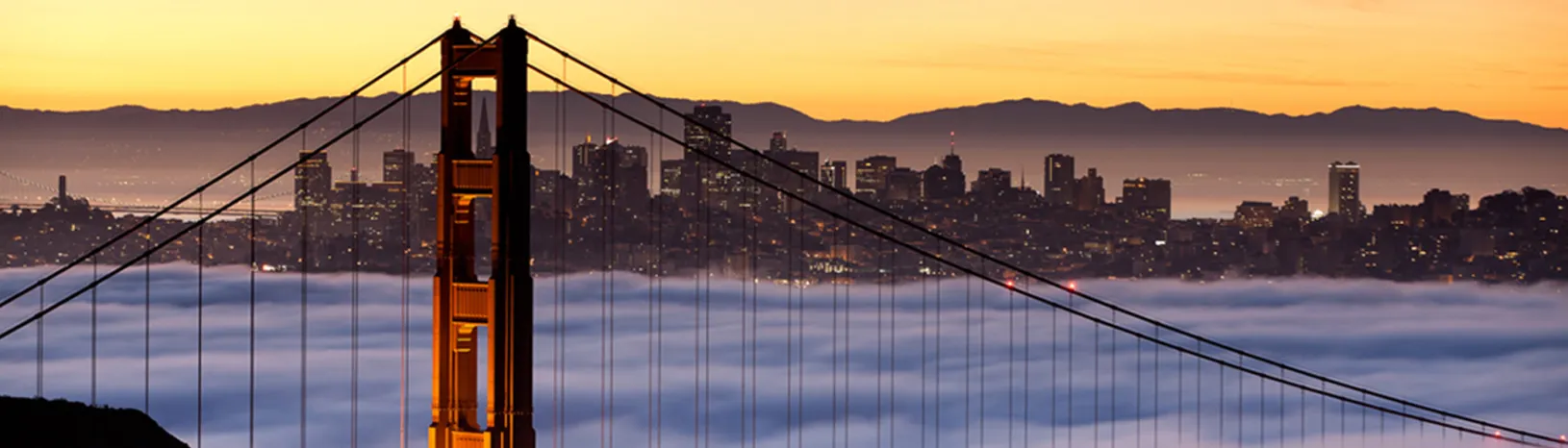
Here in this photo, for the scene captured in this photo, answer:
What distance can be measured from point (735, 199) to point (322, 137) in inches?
1334

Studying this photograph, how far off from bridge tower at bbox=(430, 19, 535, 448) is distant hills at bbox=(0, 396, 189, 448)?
37.8 meters

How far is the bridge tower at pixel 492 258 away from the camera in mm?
30938

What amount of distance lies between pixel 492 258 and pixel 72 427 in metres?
46.1

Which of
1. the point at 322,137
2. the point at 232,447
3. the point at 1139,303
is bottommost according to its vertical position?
the point at 232,447

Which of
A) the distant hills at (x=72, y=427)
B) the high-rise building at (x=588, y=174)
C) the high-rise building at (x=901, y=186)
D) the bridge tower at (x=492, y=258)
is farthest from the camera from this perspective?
the high-rise building at (x=901, y=186)

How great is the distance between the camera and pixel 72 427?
71.9 meters

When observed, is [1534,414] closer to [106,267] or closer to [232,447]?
[232,447]

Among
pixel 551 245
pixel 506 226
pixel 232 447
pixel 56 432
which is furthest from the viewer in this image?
pixel 551 245

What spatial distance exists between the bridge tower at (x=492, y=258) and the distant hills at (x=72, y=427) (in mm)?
37791

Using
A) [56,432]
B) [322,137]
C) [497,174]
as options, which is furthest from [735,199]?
[497,174]

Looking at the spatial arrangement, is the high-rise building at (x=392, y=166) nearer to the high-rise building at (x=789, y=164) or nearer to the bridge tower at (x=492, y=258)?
the high-rise building at (x=789, y=164)

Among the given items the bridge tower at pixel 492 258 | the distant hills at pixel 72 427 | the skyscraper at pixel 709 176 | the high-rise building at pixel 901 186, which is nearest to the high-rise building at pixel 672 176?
the skyscraper at pixel 709 176

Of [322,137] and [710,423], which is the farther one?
[710,423]

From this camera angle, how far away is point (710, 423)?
198 meters
